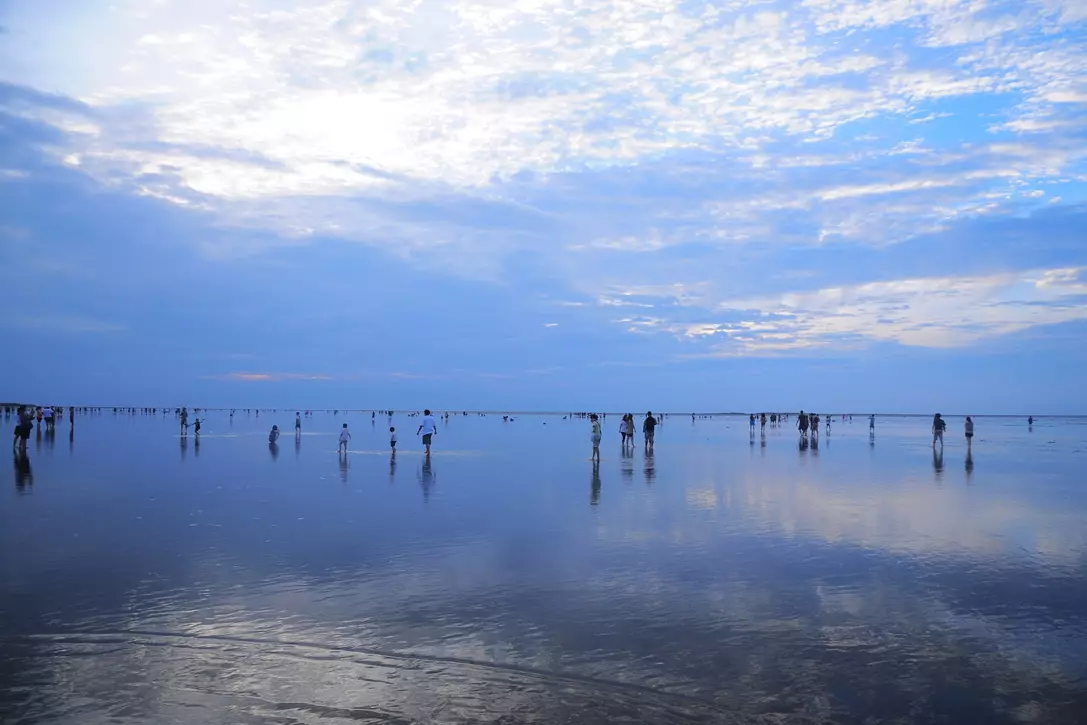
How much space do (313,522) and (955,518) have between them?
12.7m

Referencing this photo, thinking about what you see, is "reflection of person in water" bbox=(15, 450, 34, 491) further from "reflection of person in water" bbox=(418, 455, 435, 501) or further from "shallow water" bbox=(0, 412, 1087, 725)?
"reflection of person in water" bbox=(418, 455, 435, 501)

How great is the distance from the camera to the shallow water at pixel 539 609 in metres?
5.93

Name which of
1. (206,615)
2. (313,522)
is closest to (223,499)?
(313,522)

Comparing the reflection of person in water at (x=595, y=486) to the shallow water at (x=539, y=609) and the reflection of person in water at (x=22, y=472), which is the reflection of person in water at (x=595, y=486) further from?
the reflection of person in water at (x=22, y=472)

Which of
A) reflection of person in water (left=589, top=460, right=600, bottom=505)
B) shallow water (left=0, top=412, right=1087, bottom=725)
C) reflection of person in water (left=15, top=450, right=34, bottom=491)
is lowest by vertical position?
reflection of person in water (left=589, top=460, right=600, bottom=505)

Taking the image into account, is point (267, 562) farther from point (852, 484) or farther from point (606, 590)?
Answer: point (852, 484)

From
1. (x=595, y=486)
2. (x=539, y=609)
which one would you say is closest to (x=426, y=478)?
(x=595, y=486)

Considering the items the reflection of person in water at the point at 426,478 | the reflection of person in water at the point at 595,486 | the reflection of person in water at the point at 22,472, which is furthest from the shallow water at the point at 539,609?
the reflection of person in water at the point at 22,472

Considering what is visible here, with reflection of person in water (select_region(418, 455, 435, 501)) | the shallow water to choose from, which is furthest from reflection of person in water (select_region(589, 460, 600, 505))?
reflection of person in water (select_region(418, 455, 435, 501))

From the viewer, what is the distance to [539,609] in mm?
8469

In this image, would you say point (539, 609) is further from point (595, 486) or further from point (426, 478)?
point (426, 478)

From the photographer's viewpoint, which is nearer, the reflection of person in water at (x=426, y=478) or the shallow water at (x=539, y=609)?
the shallow water at (x=539, y=609)

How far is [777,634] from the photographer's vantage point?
7648 millimetres

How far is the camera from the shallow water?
593 cm
